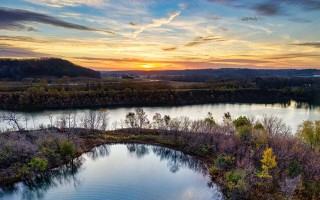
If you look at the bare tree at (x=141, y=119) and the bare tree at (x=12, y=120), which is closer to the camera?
the bare tree at (x=12, y=120)

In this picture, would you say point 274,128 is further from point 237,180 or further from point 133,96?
point 133,96

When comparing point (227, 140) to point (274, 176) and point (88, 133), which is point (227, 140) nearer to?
point (274, 176)

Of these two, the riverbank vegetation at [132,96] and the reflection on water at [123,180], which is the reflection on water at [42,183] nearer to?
→ the reflection on water at [123,180]

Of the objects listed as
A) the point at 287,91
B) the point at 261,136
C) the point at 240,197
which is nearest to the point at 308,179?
the point at 240,197

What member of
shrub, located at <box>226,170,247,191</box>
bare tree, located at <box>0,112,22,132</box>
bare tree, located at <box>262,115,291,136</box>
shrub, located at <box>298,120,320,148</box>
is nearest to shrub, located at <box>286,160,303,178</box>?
shrub, located at <box>226,170,247,191</box>

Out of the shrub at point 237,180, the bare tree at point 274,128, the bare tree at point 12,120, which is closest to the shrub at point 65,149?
the bare tree at point 12,120

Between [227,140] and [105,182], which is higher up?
[227,140]

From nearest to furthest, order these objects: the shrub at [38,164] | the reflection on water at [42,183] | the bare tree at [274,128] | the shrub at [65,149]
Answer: the reflection on water at [42,183]
the shrub at [38,164]
the shrub at [65,149]
the bare tree at [274,128]
